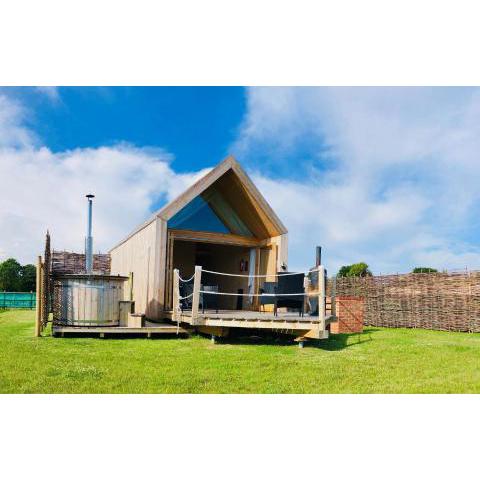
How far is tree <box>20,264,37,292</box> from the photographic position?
4081 centimetres

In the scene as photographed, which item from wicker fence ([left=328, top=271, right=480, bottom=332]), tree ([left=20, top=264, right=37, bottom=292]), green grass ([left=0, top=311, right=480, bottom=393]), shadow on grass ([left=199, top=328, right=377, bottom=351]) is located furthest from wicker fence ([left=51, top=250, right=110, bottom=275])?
tree ([left=20, top=264, right=37, bottom=292])

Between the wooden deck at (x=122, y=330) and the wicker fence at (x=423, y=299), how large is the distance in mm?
8414

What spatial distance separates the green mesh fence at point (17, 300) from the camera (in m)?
25.1

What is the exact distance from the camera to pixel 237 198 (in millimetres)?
12039

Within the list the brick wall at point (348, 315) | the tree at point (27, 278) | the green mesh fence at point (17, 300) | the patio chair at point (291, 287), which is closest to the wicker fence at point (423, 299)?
the brick wall at point (348, 315)

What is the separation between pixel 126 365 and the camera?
20.1 ft

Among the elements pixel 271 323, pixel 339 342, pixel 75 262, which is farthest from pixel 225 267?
pixel 75 262

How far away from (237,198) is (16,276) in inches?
1525

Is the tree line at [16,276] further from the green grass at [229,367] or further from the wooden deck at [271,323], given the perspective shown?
the wooden deck at [271,323]

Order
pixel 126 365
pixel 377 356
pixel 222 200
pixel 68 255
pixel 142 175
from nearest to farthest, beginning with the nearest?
pixel 126 365 → pixel 377 356 → pixel 142 175 → pixel 222 200 → pixel 68 255

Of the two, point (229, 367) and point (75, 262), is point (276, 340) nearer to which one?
point (229, 367)
